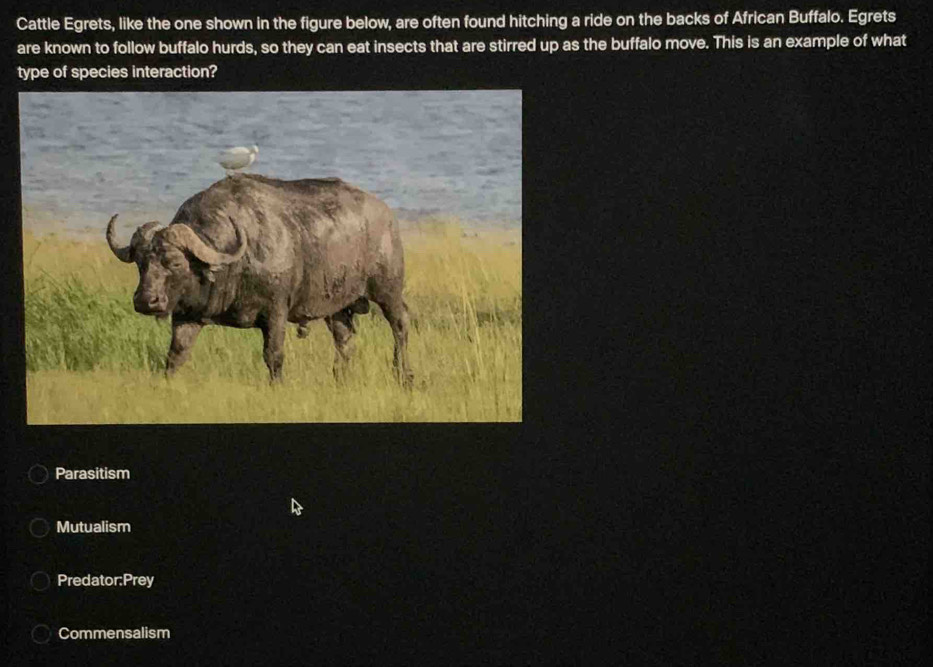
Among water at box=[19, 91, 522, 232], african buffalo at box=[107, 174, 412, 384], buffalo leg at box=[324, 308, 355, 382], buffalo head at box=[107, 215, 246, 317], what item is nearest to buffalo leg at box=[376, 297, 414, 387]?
african buffalo at box=[107, 174, 412, 384]

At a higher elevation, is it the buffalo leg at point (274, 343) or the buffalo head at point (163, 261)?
the buffalo head at point (163, 261)

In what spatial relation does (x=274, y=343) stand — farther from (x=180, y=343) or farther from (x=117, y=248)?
(x=117, y=248)

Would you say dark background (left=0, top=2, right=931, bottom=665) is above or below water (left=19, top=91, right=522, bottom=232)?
below

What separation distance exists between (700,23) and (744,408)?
1.28m

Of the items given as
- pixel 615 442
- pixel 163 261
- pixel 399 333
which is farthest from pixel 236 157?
pixel 615 442

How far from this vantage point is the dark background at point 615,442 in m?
4.27

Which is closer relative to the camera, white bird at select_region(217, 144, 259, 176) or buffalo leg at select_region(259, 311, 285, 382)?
white bird at select_region(217, 144, 259, 176)

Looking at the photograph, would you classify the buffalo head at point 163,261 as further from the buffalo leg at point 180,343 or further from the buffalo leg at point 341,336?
the buffalo leg at point 341,336

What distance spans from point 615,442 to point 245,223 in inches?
57.4

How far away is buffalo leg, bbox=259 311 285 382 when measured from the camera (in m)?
4.34

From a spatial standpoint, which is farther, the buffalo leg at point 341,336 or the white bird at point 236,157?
the buffalo leg at point 341,336

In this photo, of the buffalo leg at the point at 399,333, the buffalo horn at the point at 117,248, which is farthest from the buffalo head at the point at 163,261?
the buffalo leg at the point at 399,333

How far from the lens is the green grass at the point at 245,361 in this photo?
429 cm

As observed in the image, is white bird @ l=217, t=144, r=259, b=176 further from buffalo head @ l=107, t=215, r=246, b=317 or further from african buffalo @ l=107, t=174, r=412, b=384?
buffalo head @ l=107, t=215, r=246, b=317
